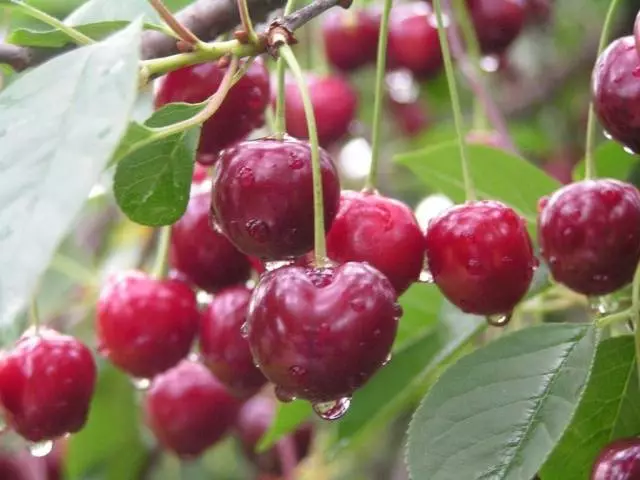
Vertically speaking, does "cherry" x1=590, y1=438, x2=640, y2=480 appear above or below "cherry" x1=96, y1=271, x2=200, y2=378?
above

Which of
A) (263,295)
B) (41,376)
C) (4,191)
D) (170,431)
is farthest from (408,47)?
(4,191)

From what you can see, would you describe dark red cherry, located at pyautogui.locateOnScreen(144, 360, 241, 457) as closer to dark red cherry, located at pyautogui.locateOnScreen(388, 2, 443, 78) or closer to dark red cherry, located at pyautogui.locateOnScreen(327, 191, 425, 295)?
dark red cherry, located at pyautogui.locateOnScreen(327, 191, 425, 295)

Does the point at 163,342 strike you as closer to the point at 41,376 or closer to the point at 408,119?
the point at 41,376

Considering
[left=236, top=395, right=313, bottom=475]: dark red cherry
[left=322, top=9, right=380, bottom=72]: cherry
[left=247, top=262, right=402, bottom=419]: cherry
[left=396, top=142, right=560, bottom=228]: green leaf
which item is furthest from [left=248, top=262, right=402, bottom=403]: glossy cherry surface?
[left=322, top=9, right=380, bottom=72]: cherry

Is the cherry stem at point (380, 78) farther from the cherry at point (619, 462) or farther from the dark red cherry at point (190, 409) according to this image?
the dark red cherry at point (190, 409)

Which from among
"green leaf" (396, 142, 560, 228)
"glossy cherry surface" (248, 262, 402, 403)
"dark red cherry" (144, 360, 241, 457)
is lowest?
"dark red cherry" (144, 360, 241, 457)
